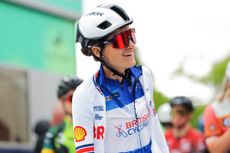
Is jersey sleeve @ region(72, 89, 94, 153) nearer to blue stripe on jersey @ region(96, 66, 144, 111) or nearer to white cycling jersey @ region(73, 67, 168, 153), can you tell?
white cycling jersey @ region(73, 67, 168, 153)

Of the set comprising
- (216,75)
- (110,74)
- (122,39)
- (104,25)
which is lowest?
(110,74)

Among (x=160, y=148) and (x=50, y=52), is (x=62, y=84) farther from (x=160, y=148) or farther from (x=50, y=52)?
(x=50, y=52)

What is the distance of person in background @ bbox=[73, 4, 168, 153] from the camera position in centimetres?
544

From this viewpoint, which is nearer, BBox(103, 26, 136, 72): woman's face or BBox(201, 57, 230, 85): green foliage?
BBox(103, 26, 136, 72): woman's face

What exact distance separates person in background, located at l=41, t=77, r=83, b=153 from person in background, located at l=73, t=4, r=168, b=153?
108 inches

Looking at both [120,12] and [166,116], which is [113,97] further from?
[166,116]

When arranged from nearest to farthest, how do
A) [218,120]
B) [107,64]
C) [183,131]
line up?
[107,64] → [218,120] → [183,131]

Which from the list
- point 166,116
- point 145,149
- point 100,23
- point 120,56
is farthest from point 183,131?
point 100,23

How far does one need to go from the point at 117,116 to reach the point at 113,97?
5.5 inches

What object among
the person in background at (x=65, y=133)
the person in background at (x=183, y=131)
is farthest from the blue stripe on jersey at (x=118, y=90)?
the person in background at (x=183, y=131)

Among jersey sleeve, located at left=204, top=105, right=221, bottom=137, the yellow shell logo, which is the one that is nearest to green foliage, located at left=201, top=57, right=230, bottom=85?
jersey sleeve, located at left=204, top=105, right=221, bottom=137

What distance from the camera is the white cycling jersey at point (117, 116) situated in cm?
543

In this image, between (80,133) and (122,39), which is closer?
(80,133)

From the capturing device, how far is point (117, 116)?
554 centimetres
